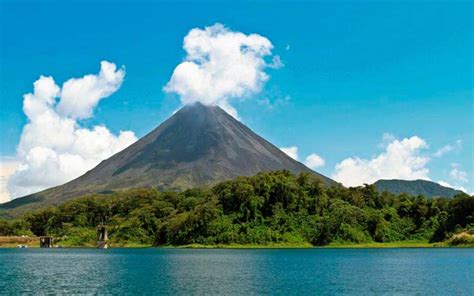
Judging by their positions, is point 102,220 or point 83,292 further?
point 102,220

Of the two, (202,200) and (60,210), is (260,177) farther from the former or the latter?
(60,210)

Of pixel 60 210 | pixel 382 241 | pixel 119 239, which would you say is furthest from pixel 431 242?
pixel 60 210

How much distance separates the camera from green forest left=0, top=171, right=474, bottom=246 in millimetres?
131750

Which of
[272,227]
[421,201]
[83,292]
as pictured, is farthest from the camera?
[421,201]

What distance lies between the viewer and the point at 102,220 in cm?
16975

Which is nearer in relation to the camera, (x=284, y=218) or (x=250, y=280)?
(x=250, y=280)

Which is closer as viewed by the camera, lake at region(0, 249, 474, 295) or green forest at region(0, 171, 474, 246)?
lake at region(0, 249, 474, 295)

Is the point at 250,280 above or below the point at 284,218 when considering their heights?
below

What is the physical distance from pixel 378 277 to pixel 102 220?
424 feet

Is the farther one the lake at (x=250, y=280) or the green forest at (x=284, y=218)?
the green forest at (x=284, y=218)

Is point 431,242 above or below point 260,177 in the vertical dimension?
below

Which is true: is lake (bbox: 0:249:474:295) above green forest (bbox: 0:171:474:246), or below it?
below

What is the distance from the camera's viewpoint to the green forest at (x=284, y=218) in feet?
432

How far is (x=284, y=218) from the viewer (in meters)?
134
